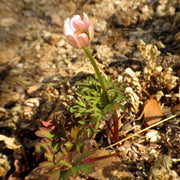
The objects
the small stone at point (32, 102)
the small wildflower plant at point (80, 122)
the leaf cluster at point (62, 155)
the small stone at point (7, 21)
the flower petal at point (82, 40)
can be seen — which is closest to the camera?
the flower petal at point (82, 40)

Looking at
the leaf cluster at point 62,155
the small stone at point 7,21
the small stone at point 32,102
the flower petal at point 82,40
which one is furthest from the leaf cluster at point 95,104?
the small stone at point 7,21

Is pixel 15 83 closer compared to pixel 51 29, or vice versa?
pixel 15 83

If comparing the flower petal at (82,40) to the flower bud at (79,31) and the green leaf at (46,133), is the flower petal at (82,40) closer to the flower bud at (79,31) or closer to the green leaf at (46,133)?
the flower bud at (79,31)

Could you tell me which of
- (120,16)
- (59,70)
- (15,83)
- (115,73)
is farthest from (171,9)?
(15,83)

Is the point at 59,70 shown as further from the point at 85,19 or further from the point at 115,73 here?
the point at 85,19

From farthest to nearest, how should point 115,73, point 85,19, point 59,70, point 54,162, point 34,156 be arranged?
point 59,70, point 115,73, point 34,156, point 54,162, point 85,19

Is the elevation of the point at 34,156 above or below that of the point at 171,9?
below
